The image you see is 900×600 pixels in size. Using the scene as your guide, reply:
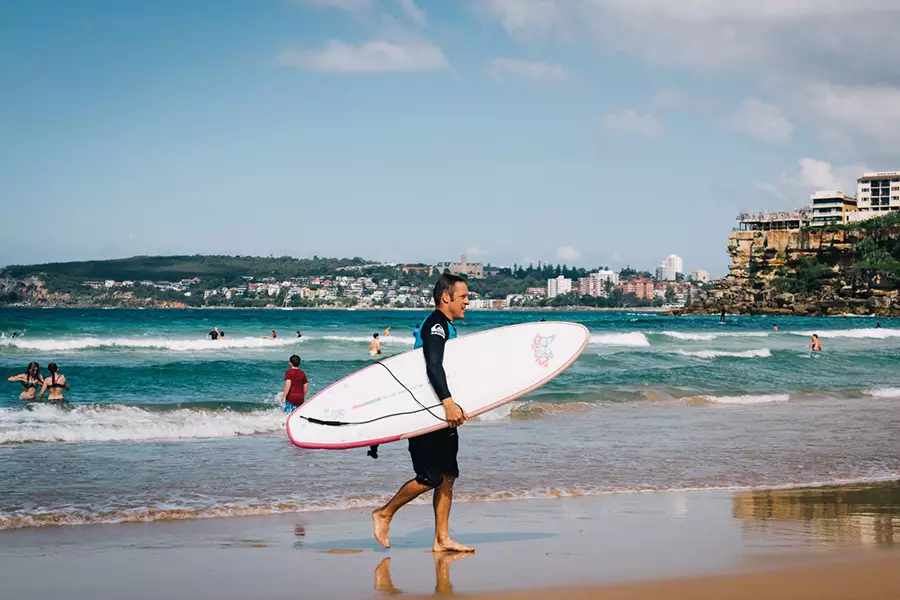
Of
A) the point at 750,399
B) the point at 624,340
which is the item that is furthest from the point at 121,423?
the point at 624,340

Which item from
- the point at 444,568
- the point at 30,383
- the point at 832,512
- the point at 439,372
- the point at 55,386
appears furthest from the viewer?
the point at 30,383

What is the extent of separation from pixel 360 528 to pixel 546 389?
528 inches

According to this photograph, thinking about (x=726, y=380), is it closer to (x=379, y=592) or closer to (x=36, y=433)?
(x=36, y=433)

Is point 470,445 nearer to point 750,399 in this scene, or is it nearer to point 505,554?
point 505,554

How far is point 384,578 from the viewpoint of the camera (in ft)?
16.4

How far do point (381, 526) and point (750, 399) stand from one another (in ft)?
46.6

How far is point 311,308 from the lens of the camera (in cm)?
15038

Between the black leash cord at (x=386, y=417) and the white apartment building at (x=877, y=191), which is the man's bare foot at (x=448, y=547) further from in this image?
the white apartment building at (x=877, y=191)

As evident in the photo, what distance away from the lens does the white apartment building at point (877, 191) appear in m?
129

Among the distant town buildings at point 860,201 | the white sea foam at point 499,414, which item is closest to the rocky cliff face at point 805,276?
the distant town buildings at point 860,201

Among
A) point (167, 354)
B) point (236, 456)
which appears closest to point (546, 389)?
point (236, 456)

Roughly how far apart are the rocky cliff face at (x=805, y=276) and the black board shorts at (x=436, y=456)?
95.2 metres

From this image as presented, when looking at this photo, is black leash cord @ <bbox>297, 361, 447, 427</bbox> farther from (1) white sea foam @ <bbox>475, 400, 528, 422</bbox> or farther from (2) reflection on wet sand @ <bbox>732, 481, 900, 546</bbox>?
(1) white sea foam @ <bbox>475, 400, 528, 422</bbox>

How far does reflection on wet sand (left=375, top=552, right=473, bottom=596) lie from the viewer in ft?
15.5
